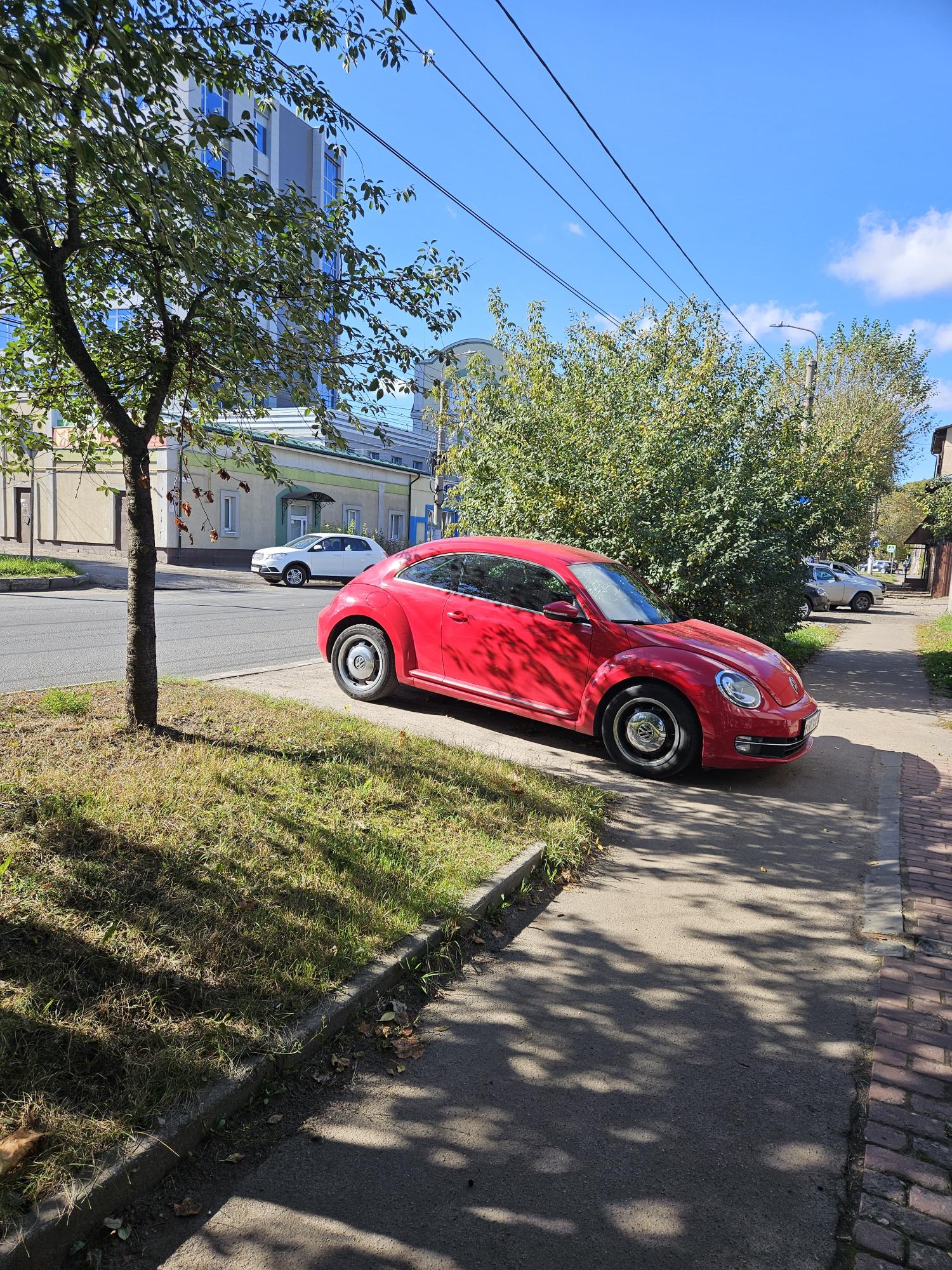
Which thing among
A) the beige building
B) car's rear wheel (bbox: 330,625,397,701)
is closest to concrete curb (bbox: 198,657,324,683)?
car's rear wheel (bbox: 330,625,397,701)

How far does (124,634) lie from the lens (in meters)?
11.3

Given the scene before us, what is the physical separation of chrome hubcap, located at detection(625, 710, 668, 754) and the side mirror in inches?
34.7

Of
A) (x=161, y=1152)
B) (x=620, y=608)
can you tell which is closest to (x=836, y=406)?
(x=620, y=608)

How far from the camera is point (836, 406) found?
3853 cm

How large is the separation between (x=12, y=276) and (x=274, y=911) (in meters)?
4.04

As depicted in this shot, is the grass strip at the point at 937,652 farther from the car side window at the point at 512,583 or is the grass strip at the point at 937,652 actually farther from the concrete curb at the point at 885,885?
the car side window at the point at 512,583

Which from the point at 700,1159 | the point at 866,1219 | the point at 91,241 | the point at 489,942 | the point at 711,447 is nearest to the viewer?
the point at 866,1219

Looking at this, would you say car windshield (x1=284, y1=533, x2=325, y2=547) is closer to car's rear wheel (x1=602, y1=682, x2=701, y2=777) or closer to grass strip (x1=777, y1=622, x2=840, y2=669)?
grass strip (x1=777, y1=622, x2=840, y2=669)

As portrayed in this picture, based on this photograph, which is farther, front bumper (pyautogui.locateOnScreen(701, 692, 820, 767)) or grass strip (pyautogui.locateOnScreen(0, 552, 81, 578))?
grass strip (pyautogui.locateOnScreen(0, 552, 81, 578))

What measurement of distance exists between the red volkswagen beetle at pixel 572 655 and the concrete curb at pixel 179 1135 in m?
3.12

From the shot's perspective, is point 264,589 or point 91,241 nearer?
point 91,241

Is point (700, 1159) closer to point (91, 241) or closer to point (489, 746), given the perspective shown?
point (489, 746)

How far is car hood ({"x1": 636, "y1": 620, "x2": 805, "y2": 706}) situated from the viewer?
6.19 meters

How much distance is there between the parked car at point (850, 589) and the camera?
2833 centimetres
